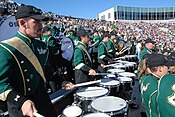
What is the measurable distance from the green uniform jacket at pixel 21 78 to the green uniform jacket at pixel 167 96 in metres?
1.14

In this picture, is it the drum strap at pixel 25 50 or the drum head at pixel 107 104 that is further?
the drum head at pixel 107 104

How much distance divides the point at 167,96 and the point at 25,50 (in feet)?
Answer: 4.45

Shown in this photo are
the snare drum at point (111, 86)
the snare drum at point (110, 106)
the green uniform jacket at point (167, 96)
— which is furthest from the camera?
the snare drum at point (111, 86)

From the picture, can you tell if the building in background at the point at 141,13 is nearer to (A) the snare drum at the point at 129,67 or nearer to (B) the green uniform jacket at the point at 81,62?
(A) the snare drum at the point at 129,67

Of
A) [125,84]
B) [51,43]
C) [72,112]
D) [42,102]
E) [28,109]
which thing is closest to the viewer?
[28,109]

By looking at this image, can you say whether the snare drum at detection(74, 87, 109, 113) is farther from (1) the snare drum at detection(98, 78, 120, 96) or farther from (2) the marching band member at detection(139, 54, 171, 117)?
(2) the marching band member at detection(139, 54, 171, 117)

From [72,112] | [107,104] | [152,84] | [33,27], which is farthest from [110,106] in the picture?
[33,27]

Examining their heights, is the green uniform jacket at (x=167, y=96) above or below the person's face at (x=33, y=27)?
below

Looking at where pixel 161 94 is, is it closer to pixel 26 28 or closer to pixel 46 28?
pixel 26 28

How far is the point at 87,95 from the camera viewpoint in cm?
386

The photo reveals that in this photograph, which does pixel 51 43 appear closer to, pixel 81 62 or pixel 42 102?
pixel 81 62

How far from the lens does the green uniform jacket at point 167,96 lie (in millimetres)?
1910

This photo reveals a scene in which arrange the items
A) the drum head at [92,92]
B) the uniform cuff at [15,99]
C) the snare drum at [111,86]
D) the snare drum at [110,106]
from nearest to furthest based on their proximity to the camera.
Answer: the uniform cuff at [15,99] → the snare drum at [110,106] → the drum head at [92,92] → the snare drum at [111,86]

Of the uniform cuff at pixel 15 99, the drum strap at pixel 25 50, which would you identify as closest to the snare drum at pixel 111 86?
the drum strap at pixel 25 50
